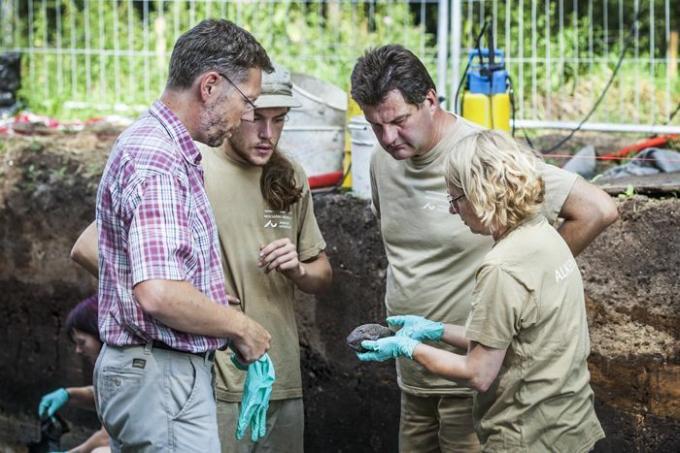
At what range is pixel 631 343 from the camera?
16.5ft

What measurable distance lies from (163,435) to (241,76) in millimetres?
1130

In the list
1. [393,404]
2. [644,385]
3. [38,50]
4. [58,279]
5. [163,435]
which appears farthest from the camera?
[38,50]

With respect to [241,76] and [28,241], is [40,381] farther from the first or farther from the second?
[241,76]

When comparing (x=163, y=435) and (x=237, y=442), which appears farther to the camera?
(x=237, y=442)

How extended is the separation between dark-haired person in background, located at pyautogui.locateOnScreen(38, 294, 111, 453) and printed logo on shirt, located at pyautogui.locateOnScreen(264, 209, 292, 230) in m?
1.35

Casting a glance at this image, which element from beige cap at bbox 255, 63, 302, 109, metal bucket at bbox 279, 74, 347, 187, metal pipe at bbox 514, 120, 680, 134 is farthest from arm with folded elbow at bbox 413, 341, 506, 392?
metal pipe at bbox 514, 120, 680, 134

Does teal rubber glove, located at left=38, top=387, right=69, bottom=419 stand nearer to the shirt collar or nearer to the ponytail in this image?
the ponytail

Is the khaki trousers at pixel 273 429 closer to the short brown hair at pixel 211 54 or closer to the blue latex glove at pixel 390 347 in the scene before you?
the blue latex glove at pixel 390 347

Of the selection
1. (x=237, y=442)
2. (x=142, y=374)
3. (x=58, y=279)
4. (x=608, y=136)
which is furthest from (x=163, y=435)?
(x=608, y=136)

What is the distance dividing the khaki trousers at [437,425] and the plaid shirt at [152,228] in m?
1.09

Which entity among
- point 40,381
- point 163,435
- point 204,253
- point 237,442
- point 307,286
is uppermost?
point 204,253

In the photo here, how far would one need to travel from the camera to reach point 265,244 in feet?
14.1

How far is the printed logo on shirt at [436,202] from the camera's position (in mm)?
4148

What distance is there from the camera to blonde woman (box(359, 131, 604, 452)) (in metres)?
3.32
